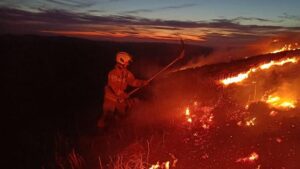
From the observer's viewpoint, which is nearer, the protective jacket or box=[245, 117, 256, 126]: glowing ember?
the protective jacket

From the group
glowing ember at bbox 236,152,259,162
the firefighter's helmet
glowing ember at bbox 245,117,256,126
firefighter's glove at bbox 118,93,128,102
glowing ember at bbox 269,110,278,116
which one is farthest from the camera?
glowing ember at bbox 269,110,278,116

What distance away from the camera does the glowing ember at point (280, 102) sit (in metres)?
10.8

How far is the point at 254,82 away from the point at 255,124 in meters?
4.68

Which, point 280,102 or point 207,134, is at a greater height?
point 280,102

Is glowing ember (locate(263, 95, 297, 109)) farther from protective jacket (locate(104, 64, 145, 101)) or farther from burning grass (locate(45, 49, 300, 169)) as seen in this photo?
protective jacket (locate(104, 64, 145, 101))

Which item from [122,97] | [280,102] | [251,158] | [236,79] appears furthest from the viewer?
[236,79]

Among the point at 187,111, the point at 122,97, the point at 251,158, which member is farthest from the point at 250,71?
the point at 251,158

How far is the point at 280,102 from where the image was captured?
36.9ft

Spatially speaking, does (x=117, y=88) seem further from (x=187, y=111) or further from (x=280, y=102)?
(x=280, y=102)

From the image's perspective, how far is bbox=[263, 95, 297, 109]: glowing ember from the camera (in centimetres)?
1078

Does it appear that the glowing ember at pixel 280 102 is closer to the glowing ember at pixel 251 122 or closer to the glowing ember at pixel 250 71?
the glowing ember at pixel 251 122

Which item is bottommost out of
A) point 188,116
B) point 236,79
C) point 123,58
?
point 188,116

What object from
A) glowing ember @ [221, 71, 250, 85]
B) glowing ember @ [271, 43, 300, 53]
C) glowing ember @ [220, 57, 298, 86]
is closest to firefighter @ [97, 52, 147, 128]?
glowing ember @ [220, 57, 298, 86]

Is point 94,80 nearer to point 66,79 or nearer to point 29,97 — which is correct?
point 66,79
